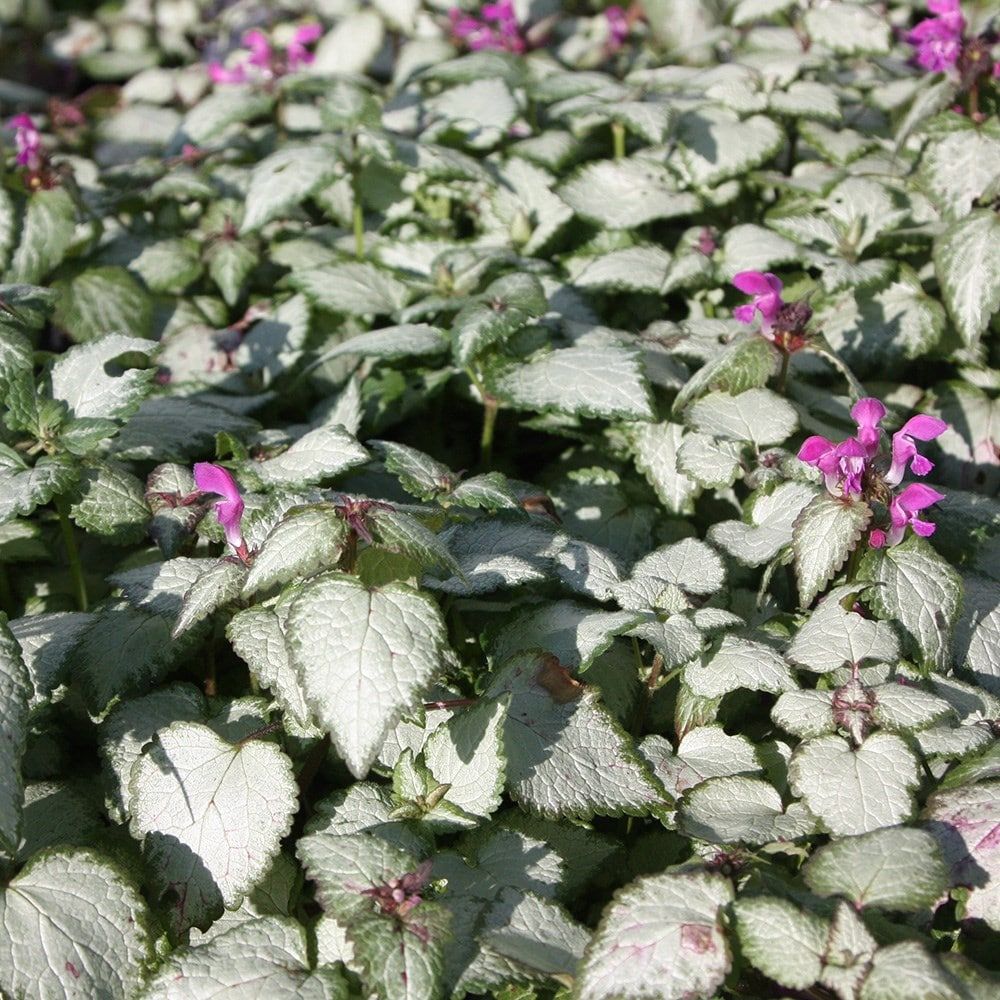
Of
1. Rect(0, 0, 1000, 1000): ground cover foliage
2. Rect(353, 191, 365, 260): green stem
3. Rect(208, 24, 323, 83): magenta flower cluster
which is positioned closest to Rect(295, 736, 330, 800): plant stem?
Rect(0, 0, 1000, 1000): ground cover foliage

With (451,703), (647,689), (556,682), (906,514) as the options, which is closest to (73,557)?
(451,703)

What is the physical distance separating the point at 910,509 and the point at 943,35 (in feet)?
5.18

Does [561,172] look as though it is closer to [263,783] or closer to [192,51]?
[263,783]

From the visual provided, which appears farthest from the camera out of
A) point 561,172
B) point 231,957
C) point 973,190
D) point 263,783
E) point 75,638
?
point 561,172

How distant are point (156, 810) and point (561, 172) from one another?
2075 millimetres

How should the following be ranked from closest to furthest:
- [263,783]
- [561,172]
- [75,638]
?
[263,783]
[75,638]
[561,172]

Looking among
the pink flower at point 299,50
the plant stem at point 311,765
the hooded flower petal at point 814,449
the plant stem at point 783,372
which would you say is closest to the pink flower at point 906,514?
the hooded flower petal at point 814,449

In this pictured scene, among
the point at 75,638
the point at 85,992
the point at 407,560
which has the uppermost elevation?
the point at 407,560

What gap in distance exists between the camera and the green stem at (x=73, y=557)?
72.3 inches

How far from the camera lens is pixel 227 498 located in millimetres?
1565

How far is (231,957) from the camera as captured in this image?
4.30ft

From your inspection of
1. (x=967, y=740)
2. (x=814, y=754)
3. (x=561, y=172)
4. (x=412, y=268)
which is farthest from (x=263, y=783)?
(x=561, y=172)

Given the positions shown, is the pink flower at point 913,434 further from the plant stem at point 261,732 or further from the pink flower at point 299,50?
the pink flower at point 299,50

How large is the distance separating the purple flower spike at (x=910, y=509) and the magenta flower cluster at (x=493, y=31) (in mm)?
2532
